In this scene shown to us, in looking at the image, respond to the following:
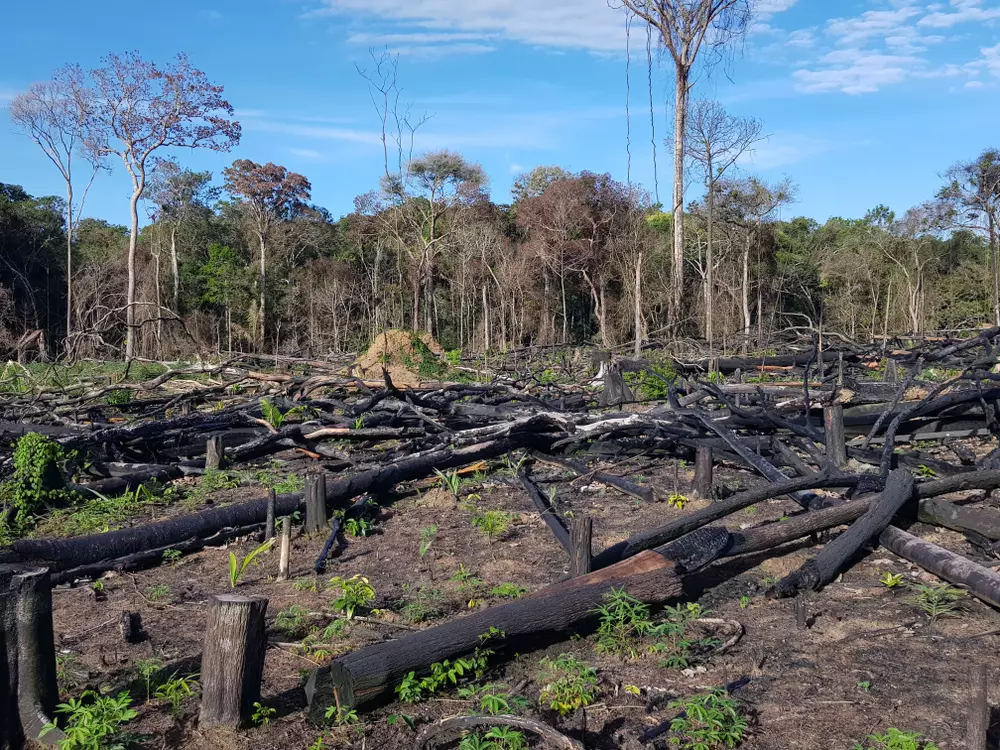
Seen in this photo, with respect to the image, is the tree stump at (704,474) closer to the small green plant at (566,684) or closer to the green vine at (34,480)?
the small green plant at (566,684)

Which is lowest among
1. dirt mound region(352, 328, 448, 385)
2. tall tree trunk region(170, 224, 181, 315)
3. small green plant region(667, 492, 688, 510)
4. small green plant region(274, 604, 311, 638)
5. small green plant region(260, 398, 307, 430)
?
small green plant region(274, 604, 311, 638)

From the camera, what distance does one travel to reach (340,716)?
9.11 ft

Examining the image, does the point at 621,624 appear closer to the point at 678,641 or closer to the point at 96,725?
the point at 678,641

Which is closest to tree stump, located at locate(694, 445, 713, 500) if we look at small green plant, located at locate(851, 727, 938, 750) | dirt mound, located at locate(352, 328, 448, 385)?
small green plant, located at locate(851, 727, 938, 750)

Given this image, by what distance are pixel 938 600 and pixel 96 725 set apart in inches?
137

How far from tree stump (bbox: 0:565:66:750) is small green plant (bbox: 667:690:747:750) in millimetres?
1987

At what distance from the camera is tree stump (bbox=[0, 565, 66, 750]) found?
2.57 metres

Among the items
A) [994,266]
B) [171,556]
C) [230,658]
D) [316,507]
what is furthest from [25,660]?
[994,266]

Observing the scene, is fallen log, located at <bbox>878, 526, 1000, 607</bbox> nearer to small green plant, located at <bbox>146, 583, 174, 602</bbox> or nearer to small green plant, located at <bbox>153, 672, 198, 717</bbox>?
small green plant, located at <bbox>153, 672, 198, 717</bbox>

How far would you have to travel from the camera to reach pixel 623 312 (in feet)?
100

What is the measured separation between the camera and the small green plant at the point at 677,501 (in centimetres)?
565

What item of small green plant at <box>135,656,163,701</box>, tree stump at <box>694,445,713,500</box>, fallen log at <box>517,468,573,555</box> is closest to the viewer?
small green plant at <box>135,656,163,701</box>

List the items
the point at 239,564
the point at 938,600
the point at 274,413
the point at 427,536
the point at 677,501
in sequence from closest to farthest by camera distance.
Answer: the point at 938,600 < the point at 239,564 < the point at 427,536 < the point at 677,501 < the point at 274,413

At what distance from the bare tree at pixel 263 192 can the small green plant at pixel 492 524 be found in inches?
1157
